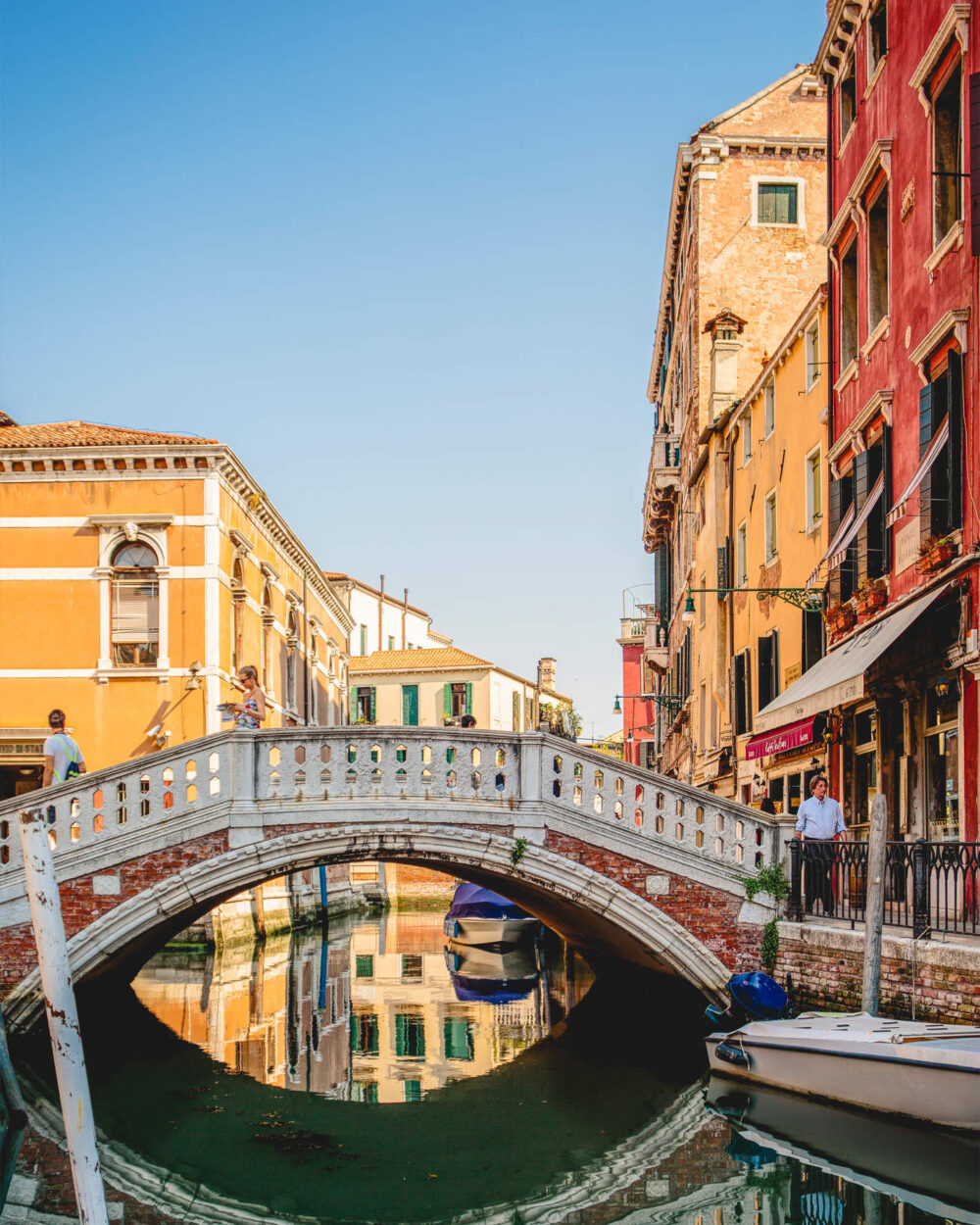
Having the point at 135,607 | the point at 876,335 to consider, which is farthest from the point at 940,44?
the point at 135,607

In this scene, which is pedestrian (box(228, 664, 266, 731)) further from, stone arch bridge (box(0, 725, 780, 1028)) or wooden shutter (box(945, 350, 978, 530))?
wooden shutter (box(945, 350, 978, 530))

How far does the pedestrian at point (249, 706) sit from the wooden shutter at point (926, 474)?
600 centimetres

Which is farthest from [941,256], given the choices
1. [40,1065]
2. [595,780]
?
[40,1065]

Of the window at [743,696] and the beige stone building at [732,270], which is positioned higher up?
the beige stone building at [732,270]

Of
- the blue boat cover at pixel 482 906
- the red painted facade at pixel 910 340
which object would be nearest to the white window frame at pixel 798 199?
the red painted facade at pixel 910 340

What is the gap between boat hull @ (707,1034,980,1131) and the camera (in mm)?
8398

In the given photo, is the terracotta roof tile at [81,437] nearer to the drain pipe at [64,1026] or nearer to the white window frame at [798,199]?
the white window frame at [798,199]

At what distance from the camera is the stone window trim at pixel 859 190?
1334cm

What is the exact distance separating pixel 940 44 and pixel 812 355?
17.9 feet

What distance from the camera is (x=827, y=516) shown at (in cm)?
1520

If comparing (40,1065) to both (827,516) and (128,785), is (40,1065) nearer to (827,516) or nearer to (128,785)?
(128,785)

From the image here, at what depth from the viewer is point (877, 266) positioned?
1395 cm

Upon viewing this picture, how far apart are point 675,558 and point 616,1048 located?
16.7 metres

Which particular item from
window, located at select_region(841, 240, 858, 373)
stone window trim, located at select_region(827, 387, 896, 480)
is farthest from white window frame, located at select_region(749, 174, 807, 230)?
stone window trim, located at select_region(827, 387, 896, 480)
